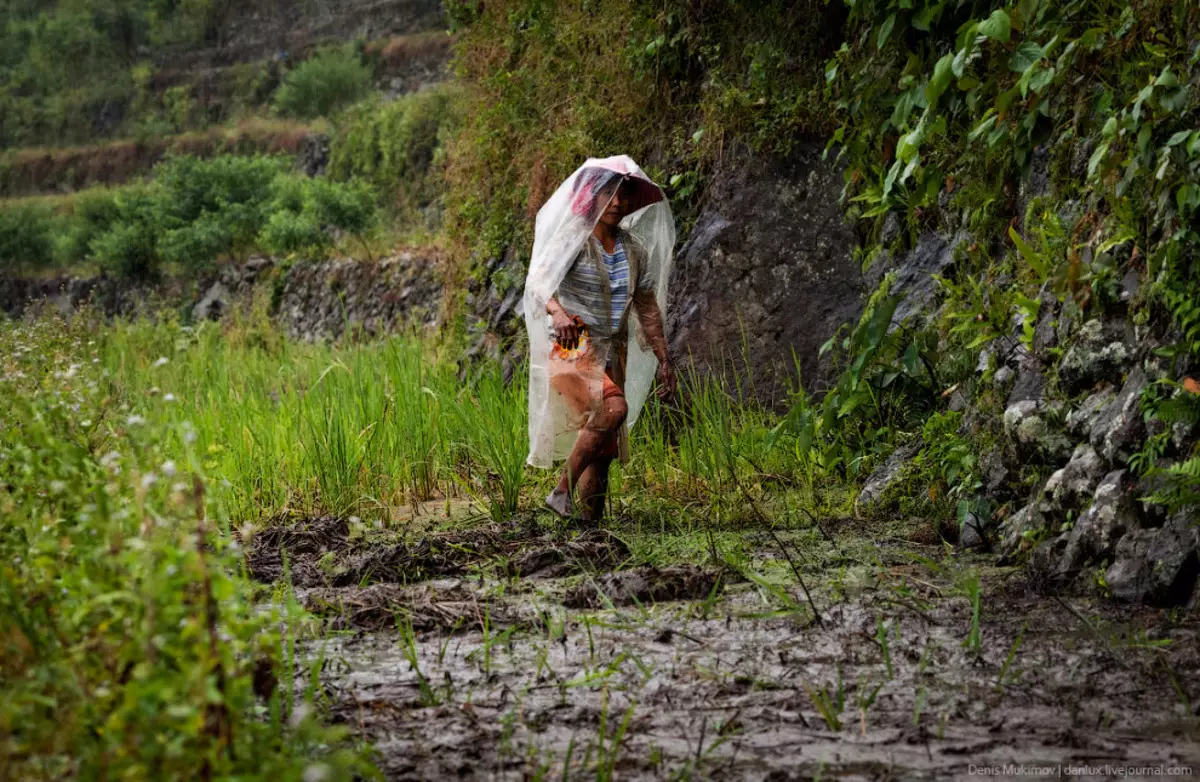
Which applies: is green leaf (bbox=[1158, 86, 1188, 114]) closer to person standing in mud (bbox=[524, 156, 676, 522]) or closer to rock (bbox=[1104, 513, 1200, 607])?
rock (bbox=[1104, 513, 1200, 607])

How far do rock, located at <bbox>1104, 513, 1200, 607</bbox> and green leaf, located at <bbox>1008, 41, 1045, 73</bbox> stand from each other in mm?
1776

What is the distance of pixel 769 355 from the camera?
744cm

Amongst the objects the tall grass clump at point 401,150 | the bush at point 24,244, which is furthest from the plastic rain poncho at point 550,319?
the bush at point 24,244

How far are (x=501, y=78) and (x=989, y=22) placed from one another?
5.71 m

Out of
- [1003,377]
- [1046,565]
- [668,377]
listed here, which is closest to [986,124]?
[1003,377]

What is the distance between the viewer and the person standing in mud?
5.93 meters

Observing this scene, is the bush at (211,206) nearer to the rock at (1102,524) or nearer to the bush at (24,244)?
the bush at (24,244)

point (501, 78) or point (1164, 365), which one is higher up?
point (501, 78)

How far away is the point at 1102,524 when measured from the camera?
13.0 ft

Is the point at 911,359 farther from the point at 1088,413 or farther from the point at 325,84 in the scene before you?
the point at 325,84

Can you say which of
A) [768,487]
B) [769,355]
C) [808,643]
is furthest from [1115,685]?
[769,355]

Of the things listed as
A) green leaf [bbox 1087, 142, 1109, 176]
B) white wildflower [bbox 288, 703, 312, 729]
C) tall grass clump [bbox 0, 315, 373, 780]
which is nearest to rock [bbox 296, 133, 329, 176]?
green leaf [bbox 1087, 142, 1109, 176]

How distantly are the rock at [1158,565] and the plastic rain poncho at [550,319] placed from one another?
2709mm

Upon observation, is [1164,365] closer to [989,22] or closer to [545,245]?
[989,22]
